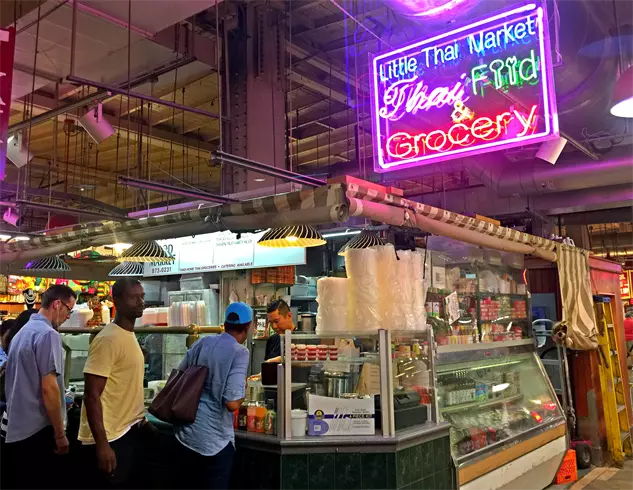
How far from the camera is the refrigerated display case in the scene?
4453 millimetres

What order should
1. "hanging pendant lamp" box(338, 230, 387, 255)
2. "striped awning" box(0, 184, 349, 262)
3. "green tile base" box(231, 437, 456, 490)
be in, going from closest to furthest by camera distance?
"green tile base" box(231, 437, 456, 490) < "striped awning" box(0, 184, 349, 262) < "hanging pendant lamp" box(338, 230, 387, 255)

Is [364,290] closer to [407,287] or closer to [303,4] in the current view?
[407,287]

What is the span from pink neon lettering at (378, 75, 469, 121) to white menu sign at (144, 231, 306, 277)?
2.55 meters

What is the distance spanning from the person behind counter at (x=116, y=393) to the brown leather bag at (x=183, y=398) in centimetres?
19

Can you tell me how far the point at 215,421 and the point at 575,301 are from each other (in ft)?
16.3

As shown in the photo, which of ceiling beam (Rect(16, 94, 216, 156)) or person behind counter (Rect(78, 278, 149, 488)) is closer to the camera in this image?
person behind counter (Rect(78, 278, 149, 488))

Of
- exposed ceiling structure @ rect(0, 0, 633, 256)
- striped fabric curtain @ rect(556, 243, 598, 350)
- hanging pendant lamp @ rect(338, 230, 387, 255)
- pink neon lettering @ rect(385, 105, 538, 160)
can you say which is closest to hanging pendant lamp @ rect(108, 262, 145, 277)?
exposed ceiling structure @ rect(0, 0, 633, 256)

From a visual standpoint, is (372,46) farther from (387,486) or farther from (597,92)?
(387,486)

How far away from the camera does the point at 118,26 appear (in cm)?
512

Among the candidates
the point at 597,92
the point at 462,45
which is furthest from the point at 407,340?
the point at 597,92

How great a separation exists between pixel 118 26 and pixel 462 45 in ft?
10.3

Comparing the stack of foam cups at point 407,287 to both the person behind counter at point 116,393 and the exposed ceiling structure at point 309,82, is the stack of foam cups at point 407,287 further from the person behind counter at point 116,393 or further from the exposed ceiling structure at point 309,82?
the person behind counter at point 116,393

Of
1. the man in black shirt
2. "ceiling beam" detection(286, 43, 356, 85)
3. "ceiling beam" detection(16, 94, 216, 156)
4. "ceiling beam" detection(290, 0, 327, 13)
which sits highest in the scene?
"ceiling beam" detection(290, 0, 327, 13)

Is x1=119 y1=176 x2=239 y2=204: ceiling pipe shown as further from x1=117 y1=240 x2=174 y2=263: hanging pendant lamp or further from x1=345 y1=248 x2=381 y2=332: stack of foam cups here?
x1=117 y1=240 x2=174 y2=263: hanging pendant lamp
